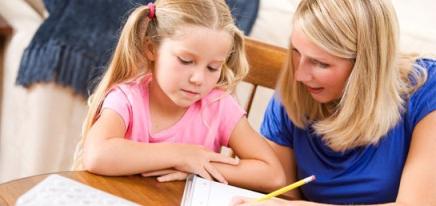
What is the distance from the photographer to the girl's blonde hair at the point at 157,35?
1105 millimetres

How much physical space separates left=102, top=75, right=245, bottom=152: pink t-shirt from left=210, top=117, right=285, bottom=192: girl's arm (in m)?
0.02

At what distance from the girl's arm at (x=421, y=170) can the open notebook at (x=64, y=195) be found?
48 centimetres

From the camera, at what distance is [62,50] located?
1885mm

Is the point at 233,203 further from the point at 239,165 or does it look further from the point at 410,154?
the point at 410,154

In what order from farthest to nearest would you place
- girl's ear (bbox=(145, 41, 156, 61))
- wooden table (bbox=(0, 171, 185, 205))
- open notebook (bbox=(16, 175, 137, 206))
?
girl's ear (bbox=(145, 41, 156, 61)) < wooden table (bbox=(0, 171, 185, 205)) < open notebook (bbox=(16, 175, 137, 206))

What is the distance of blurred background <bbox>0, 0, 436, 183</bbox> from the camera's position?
74.2 inches

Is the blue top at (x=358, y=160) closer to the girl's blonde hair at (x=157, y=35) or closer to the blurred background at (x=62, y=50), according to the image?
the girl's blonde hair at (x=157, y=35)

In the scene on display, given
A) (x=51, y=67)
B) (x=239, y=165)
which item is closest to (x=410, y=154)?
(x=239, y=165)

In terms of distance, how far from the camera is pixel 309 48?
1.06 m

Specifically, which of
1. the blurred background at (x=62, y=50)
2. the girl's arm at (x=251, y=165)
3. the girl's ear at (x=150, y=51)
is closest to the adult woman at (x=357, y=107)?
the girl's arm at (x=251, y=165)

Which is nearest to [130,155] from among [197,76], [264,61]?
[197,76]

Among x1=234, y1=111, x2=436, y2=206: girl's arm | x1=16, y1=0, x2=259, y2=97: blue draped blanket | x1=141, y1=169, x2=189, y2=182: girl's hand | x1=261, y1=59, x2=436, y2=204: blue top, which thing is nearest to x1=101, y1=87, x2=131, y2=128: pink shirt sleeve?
x1=141, y1=169, x2=189, y2=182: girl's hand

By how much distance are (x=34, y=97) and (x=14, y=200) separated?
1.08m

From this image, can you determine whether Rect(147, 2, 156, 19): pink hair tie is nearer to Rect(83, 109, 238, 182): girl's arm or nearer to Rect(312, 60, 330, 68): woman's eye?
Rect(83, 109, 238, 182): girl's arm
